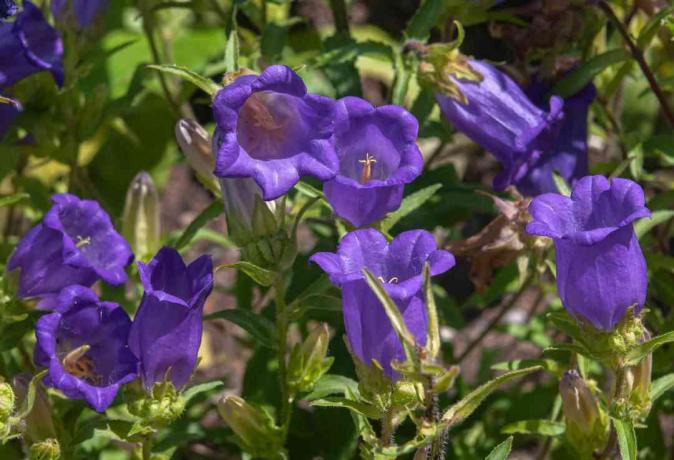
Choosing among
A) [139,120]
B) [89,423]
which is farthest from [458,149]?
A: [89,423]

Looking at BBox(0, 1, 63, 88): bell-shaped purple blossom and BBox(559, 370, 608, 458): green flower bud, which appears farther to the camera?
BBox(0, 1, 63, 88): bell-shaped purple blossom

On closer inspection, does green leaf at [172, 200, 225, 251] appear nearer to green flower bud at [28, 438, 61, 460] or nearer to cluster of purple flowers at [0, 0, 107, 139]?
cluster of purple flowers at [0, 0, 107, 139]

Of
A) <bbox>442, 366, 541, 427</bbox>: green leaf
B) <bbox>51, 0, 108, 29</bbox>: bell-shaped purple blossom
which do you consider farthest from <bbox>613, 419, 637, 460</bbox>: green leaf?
<bbox>51, 0, 108, 29</bbox>: bell-shaped purple blossom

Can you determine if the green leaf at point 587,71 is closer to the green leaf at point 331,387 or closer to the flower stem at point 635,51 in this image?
the flower stem at point 635,51

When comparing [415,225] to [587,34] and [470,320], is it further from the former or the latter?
[470,320]

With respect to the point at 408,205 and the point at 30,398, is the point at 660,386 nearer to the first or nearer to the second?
the point at 408,205

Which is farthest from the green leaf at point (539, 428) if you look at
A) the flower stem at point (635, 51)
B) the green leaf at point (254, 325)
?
the flower stem at point (635, 51)
